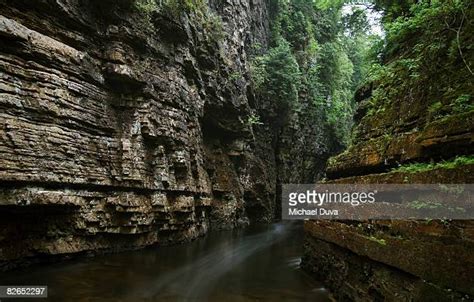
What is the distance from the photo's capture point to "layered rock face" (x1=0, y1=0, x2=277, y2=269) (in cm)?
885

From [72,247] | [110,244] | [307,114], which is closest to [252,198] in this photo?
[307,114]

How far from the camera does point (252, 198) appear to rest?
23.0 m

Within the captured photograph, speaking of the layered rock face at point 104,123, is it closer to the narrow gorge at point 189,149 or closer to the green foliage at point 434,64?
the narrow gorge at point 189,149

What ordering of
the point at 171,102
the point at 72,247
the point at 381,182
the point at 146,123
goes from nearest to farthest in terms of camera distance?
1. the point at 381,182
2. the point at 72,247
3. the point at 146,123
4. the point at 171,102

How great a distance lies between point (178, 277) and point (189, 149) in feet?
22.8

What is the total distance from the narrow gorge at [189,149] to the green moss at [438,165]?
0.12 ft

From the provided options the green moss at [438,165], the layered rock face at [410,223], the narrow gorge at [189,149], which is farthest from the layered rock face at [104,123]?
the green moss at [438,165]

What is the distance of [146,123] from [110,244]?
14.6 ft

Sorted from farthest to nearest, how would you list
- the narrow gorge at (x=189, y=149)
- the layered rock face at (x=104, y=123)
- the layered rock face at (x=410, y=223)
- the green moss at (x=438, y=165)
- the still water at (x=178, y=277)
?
the layered rock face at (x=104, y=123) < the still water at (x=178, y=277) < the narrow gorge at (x=189, y=149) < the green moss at (x=438, y=165) < the layered rock face at (x=410, y=223)

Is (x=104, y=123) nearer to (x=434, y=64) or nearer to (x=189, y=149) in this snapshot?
(x=189, y=149)

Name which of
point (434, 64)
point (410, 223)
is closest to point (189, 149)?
point (434, 64)

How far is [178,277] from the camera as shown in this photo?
30.9 ft

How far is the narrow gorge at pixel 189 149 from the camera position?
5402mm

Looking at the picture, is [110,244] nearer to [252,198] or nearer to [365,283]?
[365,283]
